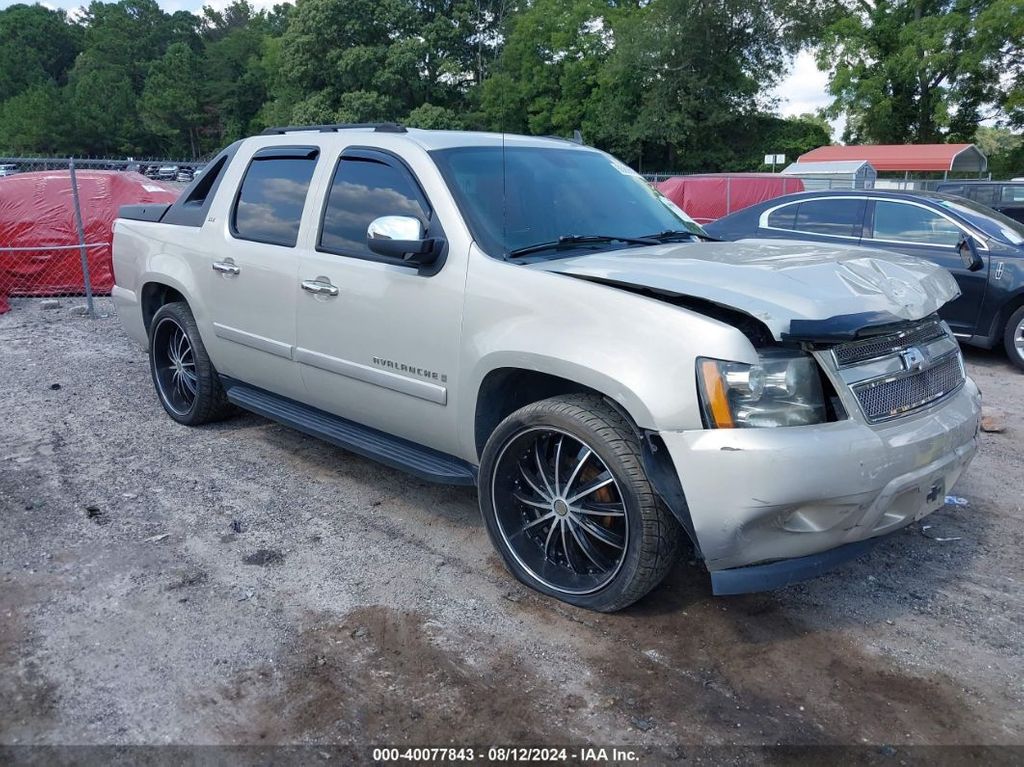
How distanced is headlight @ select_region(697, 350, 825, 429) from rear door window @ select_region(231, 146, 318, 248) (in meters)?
2.59

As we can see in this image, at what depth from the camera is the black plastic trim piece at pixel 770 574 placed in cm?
300

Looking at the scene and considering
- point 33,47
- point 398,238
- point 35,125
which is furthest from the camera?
point 33,47

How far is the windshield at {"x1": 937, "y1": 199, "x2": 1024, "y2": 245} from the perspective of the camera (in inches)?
314

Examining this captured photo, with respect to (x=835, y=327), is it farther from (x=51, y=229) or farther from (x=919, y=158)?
(x=919, y=158)

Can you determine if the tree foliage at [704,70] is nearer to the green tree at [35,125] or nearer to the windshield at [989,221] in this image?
the windshield at [989,221]

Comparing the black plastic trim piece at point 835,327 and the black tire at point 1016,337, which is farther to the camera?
the black tire at point 1016,337

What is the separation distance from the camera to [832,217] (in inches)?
354

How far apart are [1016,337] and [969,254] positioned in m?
0.85

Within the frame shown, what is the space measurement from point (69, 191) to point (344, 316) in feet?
28.5

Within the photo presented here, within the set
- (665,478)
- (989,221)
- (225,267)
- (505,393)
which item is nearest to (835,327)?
(665,478)

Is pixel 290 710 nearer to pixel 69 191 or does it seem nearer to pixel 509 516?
pixel 509 516

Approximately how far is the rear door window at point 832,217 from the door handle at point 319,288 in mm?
6321

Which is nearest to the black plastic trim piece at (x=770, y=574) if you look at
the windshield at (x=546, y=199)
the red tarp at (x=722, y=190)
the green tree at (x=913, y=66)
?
the windshield at (x=546, y=199)

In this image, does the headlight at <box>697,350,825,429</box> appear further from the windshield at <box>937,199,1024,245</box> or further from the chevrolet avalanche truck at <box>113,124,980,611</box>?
the windshield at <box>937,199,1024,245</box>
